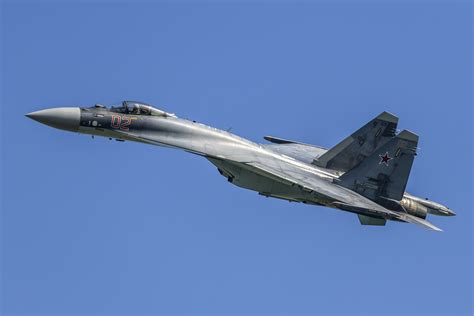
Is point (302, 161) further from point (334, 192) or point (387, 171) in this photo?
point (387, 171)

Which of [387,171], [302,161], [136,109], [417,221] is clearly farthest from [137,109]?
[417,221]

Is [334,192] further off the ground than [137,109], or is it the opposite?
[137,109]

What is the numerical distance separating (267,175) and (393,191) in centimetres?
423

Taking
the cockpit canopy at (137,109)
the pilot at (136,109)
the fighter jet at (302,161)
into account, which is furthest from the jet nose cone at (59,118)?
the pilot at (136,109)

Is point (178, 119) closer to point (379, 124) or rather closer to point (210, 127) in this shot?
point (210, 127)

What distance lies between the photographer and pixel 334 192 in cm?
2942

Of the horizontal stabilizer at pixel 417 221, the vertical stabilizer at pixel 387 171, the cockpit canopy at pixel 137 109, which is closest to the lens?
the horizontal stabilizer at pixel 417 221

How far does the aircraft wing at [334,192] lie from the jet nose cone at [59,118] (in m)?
5.51

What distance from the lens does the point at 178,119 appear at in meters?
30.5

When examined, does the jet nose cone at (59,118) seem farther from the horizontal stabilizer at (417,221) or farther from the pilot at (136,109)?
the horizontal stabilizer at (417,221)

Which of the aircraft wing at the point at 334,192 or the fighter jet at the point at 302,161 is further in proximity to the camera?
the fighter jet at the point at 302,161

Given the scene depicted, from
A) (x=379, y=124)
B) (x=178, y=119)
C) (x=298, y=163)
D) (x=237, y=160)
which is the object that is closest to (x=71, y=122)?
(x=178, y=119)

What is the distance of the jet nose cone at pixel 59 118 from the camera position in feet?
96.9

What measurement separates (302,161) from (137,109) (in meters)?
5.65
